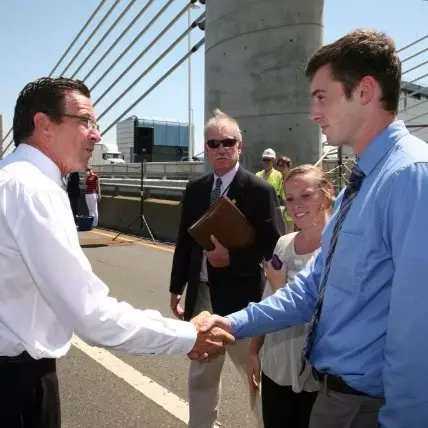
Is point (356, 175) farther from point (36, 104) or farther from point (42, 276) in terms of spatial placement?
point (36, 104)

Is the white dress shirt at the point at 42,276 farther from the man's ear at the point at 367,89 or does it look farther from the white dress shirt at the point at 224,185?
the white dress shirt at the point at 224,185

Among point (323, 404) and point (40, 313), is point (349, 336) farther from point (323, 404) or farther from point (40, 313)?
point (40, 313)

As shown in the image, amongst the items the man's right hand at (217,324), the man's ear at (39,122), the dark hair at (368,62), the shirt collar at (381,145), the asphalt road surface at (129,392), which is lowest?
the asphalt road surface at (129,392)

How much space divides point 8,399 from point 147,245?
909cm

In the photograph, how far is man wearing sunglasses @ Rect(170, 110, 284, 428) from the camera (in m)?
3.22

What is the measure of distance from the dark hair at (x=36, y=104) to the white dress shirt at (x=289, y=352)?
1.36 meters

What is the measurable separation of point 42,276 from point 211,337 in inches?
34.9

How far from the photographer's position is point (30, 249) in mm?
1638

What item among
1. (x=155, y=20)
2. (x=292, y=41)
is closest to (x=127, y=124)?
(x=155, y=20)

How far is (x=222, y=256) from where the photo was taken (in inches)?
127

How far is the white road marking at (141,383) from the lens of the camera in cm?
351

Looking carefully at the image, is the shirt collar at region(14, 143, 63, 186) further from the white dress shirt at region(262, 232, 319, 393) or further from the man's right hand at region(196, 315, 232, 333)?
the white dress shirt at region(262, 232, 319, 393)

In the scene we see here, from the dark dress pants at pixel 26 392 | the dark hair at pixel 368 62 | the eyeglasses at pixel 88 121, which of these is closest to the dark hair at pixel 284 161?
the eyeglasses at pixel 88 121

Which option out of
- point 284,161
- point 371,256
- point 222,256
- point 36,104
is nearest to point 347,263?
point 371,256
